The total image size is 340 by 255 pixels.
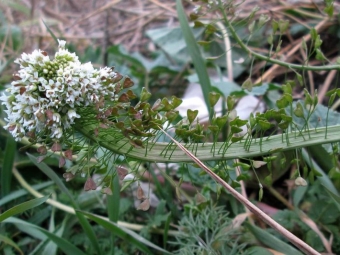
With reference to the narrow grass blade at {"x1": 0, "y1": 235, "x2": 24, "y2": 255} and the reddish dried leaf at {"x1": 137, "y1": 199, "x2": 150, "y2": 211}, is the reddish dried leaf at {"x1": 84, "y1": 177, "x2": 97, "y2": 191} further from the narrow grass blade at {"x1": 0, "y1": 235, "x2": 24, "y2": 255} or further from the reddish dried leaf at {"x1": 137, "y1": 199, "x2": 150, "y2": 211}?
the narrow grass blade at {"x1": 0, "y1": 235, "x2": 24, "y2": 255}

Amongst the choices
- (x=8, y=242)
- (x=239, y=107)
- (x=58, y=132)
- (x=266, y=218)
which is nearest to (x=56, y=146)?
(x=58, y=132)

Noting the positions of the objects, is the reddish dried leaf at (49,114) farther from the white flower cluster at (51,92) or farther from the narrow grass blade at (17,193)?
the narrow grass blade at (17,193)

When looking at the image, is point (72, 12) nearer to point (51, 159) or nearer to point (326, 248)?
point (51, 159)

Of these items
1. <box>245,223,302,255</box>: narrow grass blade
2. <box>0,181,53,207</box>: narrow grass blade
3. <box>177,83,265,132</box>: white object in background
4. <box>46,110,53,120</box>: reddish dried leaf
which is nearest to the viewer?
<box>46,110,53,120</box>: reddish dried leaf

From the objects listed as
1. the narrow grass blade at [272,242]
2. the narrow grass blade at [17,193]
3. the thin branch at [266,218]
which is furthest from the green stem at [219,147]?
the narrow grass blade at [17,193]

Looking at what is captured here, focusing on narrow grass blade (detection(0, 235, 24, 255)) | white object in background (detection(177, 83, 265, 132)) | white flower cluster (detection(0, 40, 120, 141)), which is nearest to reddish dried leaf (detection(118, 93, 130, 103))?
white flower cluster (detection(0, 40, 120, 141))

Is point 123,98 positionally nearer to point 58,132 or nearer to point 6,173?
point 58,132
